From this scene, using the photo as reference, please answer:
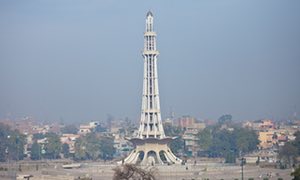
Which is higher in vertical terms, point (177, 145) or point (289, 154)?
point (177, 145)

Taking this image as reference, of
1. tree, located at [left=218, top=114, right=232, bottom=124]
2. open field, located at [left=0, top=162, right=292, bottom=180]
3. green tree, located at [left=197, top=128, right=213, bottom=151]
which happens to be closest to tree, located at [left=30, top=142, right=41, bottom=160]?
green tree, located at [left=197, top=128, right=213, bottom=151]

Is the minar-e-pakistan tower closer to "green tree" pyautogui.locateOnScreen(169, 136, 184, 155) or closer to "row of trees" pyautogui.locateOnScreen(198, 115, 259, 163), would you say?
"green tree" pyautogui.locateOnScreen(169, 136, 184, 155)

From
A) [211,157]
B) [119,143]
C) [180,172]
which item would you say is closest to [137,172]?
[180,172]

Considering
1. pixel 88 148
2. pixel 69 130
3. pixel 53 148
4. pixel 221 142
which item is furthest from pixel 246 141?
pixel 69 130

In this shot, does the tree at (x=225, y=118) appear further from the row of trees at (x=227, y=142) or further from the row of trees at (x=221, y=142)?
the row of trees at (x=227, y=142)

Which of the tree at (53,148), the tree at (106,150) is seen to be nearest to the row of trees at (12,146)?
the tree at (53,148)

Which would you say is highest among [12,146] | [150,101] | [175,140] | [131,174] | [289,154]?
[150,101]

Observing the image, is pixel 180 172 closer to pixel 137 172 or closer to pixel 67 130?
pixel 137 172

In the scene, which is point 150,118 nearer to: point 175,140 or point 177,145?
point 175,140
